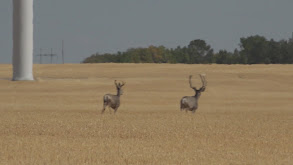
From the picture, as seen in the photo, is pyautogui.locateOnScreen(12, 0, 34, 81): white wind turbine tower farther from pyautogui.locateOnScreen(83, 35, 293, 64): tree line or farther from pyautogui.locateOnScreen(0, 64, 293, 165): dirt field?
pyautogui.locateOnScreen(83, 35, 293, 64): tree line

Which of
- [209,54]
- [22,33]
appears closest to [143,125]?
[22,33]

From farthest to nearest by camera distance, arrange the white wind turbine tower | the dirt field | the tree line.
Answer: the tree line, the white wind turbine tower, the dirt field

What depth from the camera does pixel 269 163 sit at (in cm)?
1528

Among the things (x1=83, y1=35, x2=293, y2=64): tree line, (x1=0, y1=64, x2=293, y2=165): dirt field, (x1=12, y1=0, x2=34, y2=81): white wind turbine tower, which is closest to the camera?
(x1=0, y1=64, x2=293, y2=165): dirt field

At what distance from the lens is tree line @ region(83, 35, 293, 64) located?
339ft

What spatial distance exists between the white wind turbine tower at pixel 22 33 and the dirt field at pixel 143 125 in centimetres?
189

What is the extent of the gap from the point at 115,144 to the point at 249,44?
313ft

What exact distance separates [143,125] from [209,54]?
111m

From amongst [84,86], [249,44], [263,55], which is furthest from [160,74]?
[249,44]

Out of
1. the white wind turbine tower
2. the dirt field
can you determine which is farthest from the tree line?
the white wind turbine tower

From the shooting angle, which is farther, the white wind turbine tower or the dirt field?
the white wind turbine tower

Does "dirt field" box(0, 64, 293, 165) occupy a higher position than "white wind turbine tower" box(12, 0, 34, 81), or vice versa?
"white wind turbine tower" box(12, 0, 34, 81)

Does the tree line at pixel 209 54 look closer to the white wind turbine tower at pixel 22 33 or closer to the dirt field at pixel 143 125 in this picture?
the dirt field at pixel 143 125

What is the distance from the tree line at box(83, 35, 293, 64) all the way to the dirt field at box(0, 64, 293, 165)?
47107 millimetres
